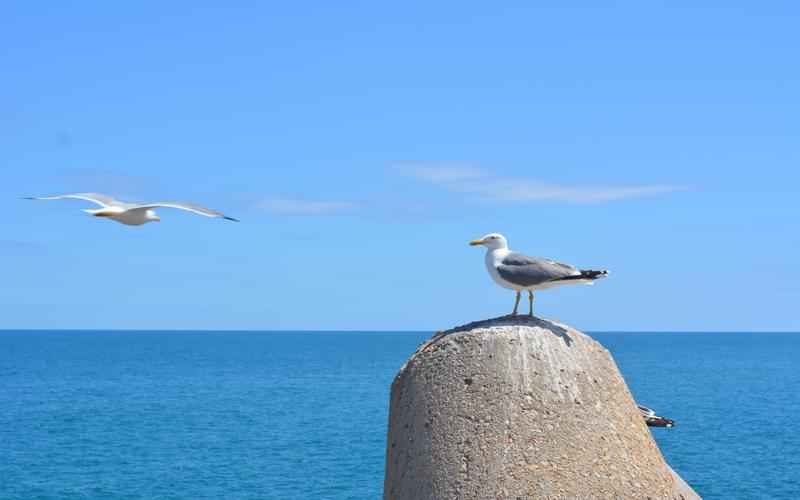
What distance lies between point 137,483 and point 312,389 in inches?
2213

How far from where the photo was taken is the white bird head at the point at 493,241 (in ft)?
28.6

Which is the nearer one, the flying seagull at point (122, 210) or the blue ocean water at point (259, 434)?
the flying seagull at point (122, 210)

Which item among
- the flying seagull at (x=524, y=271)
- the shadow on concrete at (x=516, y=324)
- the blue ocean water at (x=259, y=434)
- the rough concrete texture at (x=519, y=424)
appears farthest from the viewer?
the blue ocean water at (x=259, y=434)

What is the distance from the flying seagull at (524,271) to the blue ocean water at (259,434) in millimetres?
1305

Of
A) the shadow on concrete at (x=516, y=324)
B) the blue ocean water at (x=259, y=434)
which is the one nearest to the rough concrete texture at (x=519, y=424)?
the shadow on concrete at (x=516, y=324)

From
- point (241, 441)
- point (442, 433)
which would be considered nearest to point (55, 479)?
point (241, 441)

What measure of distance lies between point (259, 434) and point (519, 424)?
193ft

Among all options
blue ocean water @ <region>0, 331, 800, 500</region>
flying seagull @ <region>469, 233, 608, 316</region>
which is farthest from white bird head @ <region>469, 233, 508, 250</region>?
blue ocean water @ <region>0, 331, 800, 500</region>

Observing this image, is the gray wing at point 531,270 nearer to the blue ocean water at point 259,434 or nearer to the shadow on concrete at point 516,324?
the shadow on concrete at point 516,324

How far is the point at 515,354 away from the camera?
309 inches

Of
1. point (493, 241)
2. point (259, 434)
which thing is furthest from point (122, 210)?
point (259, 434)

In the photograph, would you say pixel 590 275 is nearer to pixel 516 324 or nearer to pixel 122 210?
pixel 516 324

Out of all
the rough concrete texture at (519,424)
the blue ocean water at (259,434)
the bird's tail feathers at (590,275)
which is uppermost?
the bird's tail feathers at (590,275)

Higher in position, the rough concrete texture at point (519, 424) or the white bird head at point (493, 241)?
the white bird head at point (493, 241)
